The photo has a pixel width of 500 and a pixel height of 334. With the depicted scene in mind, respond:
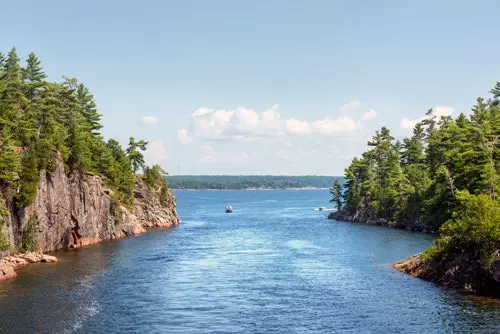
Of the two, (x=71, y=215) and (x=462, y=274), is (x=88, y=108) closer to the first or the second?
(x=71, y=215)

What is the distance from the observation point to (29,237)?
7231cm

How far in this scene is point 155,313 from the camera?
44.7 m

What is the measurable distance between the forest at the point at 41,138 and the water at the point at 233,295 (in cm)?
1211

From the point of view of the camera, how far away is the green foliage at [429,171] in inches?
3339

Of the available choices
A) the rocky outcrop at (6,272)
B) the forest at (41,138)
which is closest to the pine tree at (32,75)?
the forest at (41,138)

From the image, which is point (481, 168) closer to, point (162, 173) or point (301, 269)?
point (301, 269)

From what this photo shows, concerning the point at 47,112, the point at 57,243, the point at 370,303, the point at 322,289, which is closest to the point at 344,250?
the point at 322,289

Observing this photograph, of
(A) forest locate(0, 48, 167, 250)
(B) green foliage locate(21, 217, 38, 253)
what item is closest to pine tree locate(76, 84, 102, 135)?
(A) forest locate(0, 48, 167, 250)

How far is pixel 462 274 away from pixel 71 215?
201 ft

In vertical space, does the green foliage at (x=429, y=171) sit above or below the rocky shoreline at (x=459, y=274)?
above

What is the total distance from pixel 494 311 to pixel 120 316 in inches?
1186

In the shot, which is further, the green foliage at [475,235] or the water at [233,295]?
the green foliage at [475,235]

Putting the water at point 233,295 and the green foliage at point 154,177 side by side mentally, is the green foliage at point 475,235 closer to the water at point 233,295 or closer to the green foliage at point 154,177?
the water at point 233,295

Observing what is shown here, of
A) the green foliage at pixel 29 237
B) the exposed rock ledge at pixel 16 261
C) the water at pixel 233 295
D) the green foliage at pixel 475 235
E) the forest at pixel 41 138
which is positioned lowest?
the water at pixel 233 295
